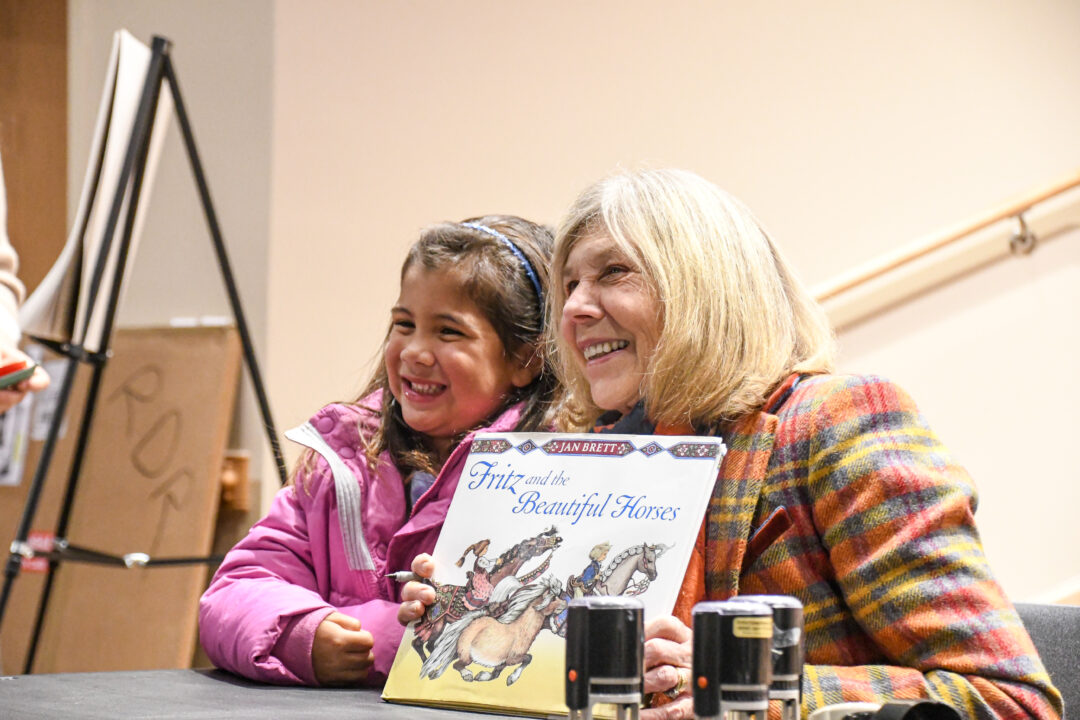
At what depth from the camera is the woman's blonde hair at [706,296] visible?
1.40 metres

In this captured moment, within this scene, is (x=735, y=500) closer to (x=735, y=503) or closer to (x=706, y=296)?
(x=735, y=503)

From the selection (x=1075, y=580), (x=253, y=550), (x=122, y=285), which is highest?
(x=122, y=285)

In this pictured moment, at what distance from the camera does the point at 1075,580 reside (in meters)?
2.80

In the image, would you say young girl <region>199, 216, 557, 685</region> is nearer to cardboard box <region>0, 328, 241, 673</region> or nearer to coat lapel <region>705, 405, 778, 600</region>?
coat lapel <region>705, 405, 778, 600</region>

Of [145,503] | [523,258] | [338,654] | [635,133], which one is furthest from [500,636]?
[145,503]

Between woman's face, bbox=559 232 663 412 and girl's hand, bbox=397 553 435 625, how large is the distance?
31 centimetres

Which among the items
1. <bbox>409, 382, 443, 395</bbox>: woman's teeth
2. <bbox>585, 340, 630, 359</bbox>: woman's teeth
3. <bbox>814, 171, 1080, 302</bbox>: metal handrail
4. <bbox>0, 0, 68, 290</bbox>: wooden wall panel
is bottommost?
<bbox>409, 382, 443, 395</bbox>: woman's teeth

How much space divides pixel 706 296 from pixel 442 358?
0.48m

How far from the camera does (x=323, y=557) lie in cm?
169

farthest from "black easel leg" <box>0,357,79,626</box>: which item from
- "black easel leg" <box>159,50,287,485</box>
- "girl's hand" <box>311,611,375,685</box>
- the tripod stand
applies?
"girl's hand" <box>311,611,375,685</box>

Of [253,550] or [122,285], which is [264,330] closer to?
[122,285]

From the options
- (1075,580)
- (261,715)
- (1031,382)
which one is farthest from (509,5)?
(261,715)

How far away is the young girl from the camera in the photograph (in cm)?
159

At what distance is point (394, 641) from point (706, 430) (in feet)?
1.59
